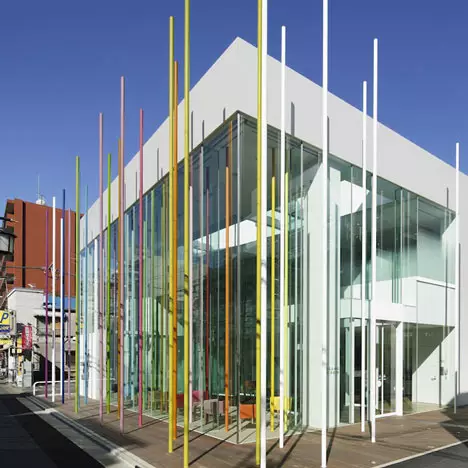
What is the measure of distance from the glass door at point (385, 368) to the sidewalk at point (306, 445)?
0.59 meters

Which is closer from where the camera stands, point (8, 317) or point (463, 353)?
point (463, 353)

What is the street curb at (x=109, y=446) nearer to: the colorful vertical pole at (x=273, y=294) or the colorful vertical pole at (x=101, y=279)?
the colorful vertical pole at (x=101, y=279)

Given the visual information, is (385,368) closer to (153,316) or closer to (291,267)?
(291,267)

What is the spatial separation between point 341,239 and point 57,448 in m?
8.38

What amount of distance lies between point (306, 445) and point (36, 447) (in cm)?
597

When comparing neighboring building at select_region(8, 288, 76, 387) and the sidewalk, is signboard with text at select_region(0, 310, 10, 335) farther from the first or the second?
the sidewalk

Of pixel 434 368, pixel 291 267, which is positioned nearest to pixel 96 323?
pixel 291 267

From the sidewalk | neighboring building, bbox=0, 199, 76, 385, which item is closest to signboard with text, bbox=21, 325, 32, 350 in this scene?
neighboring building, bbox=0, 199, 76, 385

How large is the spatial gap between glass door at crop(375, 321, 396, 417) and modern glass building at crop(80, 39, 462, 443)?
0.19 feet

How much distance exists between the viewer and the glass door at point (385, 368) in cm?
1587

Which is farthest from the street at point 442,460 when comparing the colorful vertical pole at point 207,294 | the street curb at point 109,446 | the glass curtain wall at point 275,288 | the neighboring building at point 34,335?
the neighboring building at point 34,335

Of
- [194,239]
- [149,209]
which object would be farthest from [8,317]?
[194,239]

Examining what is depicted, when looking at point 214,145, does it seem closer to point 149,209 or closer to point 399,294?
point 149,209

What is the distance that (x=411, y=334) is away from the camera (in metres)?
17.6
